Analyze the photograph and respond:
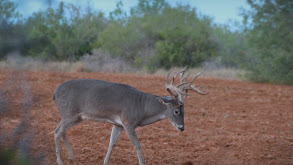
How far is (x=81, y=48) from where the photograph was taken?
94.0 feet

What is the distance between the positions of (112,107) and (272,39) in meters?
17.7

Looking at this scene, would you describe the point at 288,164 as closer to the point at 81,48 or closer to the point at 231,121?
the point at 231,121

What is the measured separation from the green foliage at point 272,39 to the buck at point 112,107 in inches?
647

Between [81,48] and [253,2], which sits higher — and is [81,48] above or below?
below

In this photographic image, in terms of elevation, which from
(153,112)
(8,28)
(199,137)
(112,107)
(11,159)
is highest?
(8,28)

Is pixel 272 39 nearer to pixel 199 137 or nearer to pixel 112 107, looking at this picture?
pixel 199 137

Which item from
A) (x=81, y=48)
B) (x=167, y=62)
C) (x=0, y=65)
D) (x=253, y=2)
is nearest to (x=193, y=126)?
(x=0, y=65)

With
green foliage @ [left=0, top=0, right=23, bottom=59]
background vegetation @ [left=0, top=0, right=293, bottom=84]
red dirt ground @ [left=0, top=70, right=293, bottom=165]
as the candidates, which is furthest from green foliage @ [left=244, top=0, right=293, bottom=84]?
green foliage @ [left=0, top=0, right=23, bottom=59]

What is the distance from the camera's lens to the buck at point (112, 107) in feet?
19.0

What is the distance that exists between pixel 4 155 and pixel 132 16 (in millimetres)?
29940

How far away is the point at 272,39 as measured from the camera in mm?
21203

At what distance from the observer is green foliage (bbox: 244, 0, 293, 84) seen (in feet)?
68.5

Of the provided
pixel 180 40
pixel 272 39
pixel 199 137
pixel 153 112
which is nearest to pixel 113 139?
pixel 153 112

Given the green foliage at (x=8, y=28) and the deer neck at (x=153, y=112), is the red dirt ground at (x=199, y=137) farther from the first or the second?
the green foliage at (x=8, y=28)
